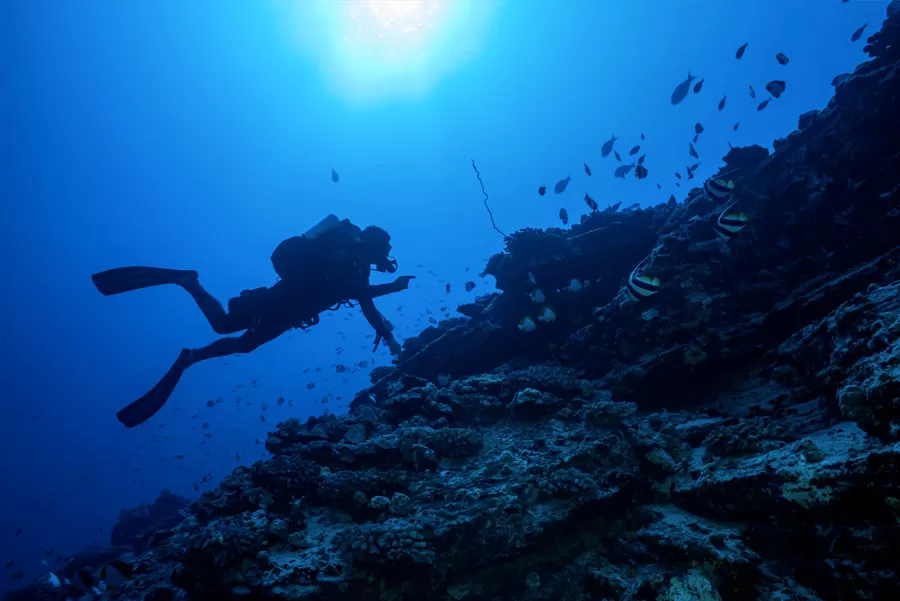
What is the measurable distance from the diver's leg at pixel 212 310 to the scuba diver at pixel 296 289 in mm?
19

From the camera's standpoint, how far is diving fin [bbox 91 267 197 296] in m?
8.60

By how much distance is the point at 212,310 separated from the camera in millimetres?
8867

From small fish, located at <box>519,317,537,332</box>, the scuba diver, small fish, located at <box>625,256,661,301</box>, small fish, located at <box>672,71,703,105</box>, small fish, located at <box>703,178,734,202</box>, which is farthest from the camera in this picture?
small fish, located at <box>672,71,703,105</box>

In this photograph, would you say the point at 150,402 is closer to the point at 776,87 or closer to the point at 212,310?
the point at 212,310

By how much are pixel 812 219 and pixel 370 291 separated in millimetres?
8726

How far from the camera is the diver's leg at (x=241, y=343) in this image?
8664 millimetres

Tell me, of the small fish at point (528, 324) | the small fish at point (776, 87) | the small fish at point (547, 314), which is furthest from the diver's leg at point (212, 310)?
the small fish at point (776, 87)

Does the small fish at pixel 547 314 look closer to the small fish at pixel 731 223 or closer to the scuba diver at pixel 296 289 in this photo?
the scuba diver at pixel 296 289

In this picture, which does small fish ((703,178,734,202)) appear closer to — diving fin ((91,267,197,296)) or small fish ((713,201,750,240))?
small fish ((713,201,750,240))

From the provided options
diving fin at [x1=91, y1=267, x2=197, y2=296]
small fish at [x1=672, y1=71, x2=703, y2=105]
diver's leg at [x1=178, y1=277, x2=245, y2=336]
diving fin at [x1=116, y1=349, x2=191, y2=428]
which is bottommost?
diving fin at [x1=116, y1=349, x2=191, y2=428]

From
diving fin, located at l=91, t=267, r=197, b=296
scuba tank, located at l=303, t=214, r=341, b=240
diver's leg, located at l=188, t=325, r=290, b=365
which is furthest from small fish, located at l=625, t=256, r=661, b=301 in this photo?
diving fin, located at l=91, t=267, r=197, b=296

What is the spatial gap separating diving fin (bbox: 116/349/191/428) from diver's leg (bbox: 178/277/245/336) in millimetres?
1109

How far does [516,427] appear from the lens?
685 centimetres

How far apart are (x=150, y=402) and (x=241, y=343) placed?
2087mm
